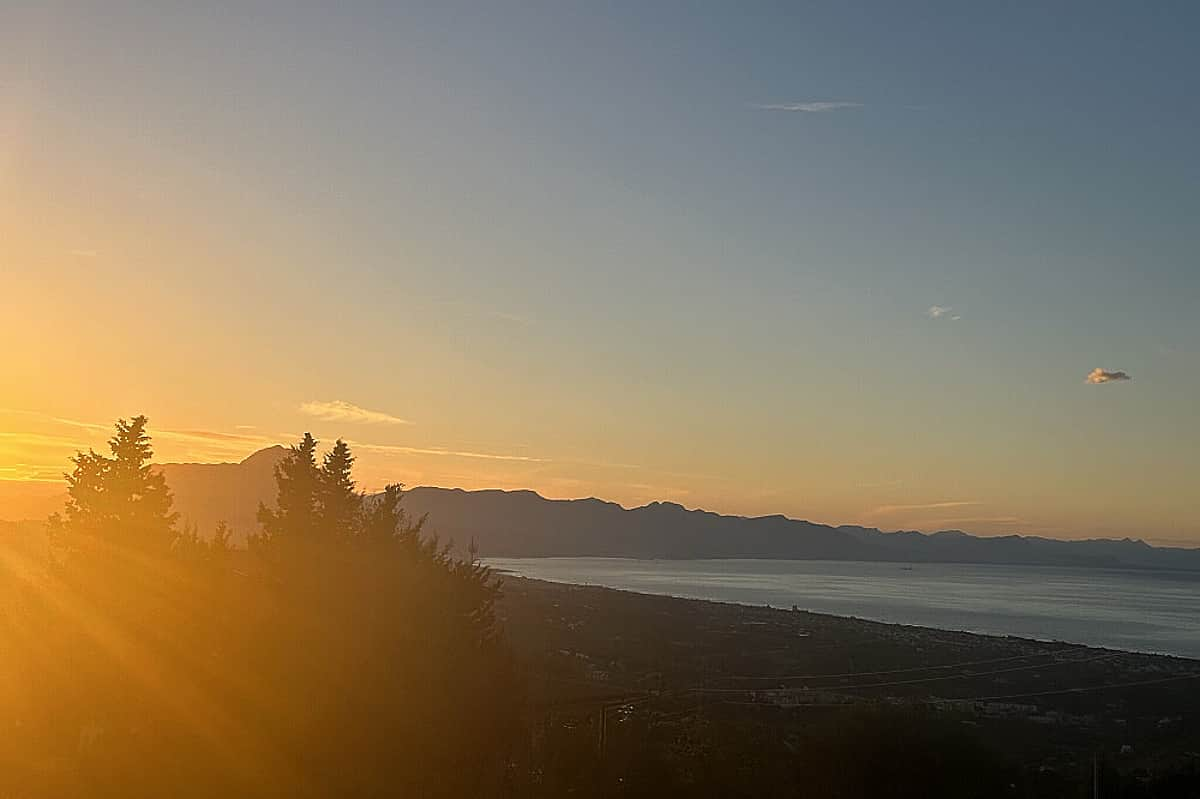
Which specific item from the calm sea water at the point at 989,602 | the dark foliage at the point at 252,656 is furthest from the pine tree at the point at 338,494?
the calm sea water at the point at 989,602

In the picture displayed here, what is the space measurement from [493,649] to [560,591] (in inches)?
3617

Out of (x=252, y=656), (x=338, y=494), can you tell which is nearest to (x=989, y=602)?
(x=338, y=494)

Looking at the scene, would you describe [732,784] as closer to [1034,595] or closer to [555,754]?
[555,754]

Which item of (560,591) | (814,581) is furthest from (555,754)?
(814,581)

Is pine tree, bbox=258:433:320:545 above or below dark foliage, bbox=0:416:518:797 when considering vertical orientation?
above

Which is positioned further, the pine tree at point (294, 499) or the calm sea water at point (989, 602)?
the calm sea water at point (989, 602)

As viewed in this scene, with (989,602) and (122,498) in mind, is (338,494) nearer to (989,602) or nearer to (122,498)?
(122,498)

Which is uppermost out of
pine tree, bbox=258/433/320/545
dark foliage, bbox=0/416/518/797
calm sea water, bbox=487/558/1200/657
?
pine tree, bbox=258/433/320/545

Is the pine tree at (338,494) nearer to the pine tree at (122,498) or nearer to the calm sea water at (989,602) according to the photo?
the pine tree at (122,498)

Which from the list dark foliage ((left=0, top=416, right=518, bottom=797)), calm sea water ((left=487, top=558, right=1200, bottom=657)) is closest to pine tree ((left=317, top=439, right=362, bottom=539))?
dark foliage ((left=0, top=416, right=518, bottom=797))

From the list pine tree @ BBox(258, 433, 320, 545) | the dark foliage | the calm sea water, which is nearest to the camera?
the dark foliage

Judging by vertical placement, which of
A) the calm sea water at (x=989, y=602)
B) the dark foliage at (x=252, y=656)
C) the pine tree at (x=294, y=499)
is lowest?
the calm sea water at (x=989, y=602)

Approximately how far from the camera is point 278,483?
28.9 metres

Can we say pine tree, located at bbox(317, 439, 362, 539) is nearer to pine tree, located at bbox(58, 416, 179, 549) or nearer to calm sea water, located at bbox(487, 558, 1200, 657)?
pine tree, located at bbox(58, 416, 179, 549)
